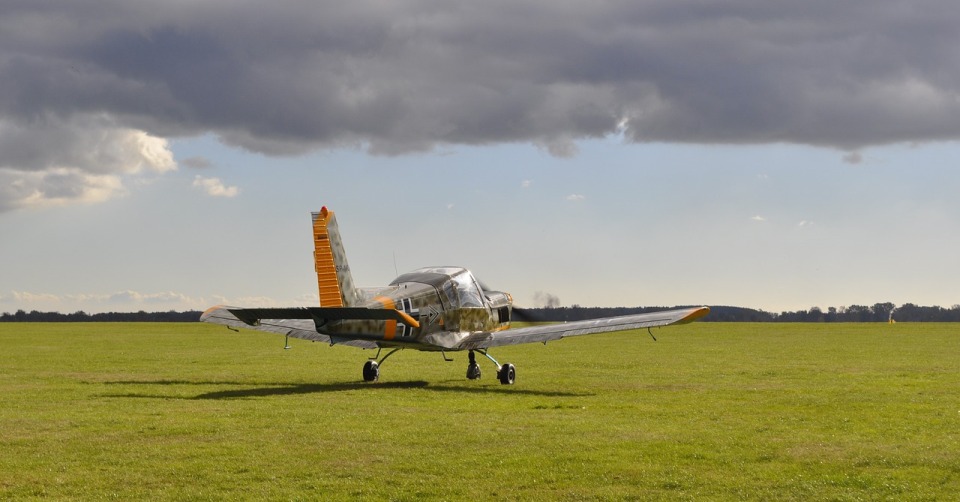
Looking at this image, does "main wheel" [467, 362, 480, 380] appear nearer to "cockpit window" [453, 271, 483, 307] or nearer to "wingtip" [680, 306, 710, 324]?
"cockpit window" [453, 271, 483, 307]

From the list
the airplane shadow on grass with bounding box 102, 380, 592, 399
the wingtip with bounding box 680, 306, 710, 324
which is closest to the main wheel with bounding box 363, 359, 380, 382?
the airplane shadow on grass with bounding box 102, 380, 592, 399

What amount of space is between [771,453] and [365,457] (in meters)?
5.51

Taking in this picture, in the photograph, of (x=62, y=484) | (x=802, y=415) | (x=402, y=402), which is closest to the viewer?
(x=62, y=484)

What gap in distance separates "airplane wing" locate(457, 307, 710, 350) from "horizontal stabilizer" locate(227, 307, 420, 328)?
322 centimetres

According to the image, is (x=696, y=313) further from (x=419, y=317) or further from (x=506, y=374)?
(x=419, y=317)

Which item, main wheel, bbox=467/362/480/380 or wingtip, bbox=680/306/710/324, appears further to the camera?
main wheel, bbox=467/362/480/380

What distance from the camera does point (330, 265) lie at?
25656mm

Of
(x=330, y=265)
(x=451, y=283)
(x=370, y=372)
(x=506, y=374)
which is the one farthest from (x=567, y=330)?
(x=330, y=265)

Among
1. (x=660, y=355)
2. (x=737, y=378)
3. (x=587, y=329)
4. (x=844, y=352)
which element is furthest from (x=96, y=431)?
(x=844, y=352)

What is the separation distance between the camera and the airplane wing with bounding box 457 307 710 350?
26.5 metres

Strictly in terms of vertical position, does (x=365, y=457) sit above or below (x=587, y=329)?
below

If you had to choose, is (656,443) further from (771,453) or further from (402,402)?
(402,402)

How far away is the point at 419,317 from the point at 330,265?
8.53 ft

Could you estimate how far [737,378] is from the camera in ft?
93.5
